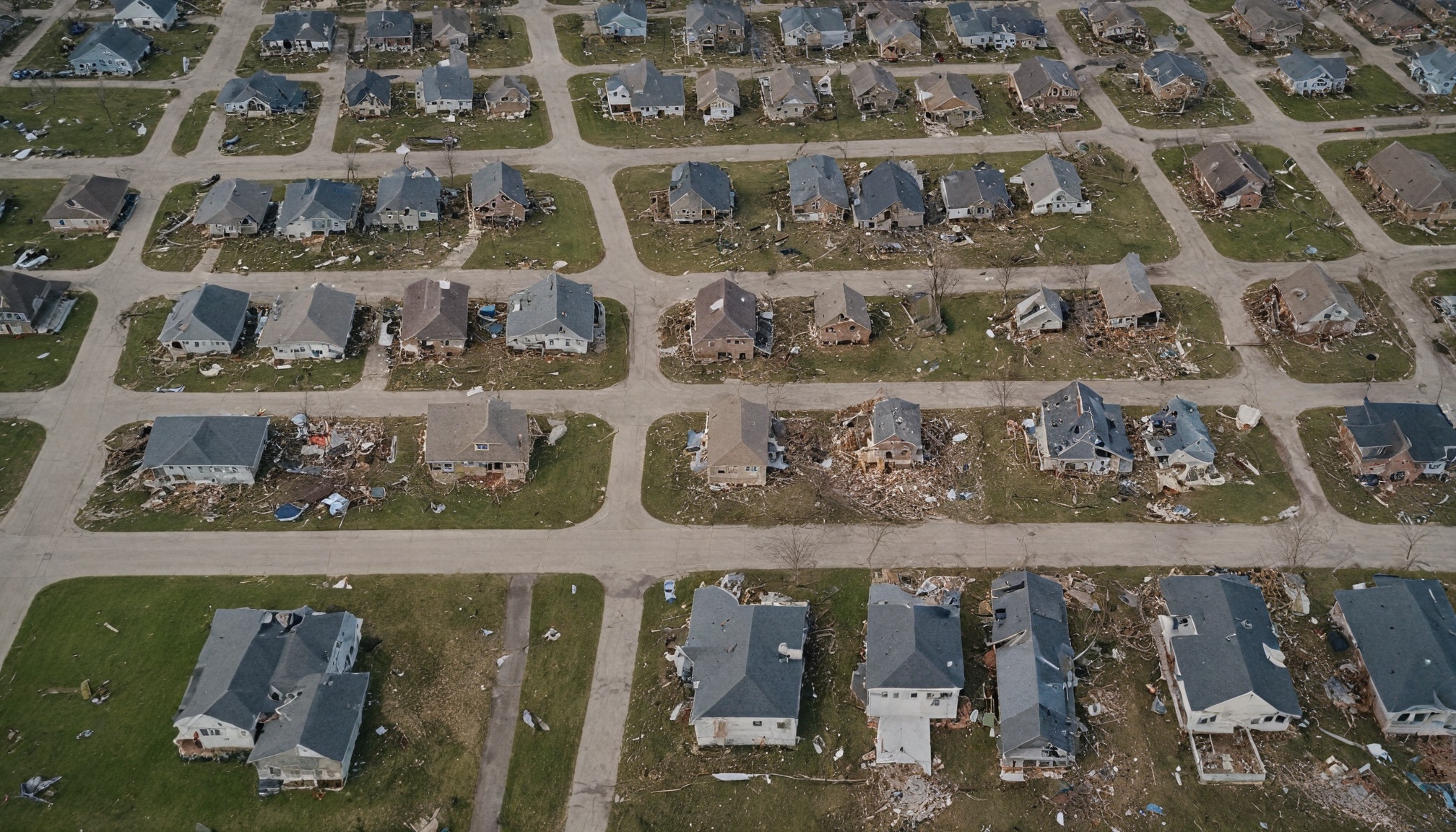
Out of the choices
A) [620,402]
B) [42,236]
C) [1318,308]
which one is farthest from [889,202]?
[42,236]

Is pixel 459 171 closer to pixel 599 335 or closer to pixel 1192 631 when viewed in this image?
pixel 599 335

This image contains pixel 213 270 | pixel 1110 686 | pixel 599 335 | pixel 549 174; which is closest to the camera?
pixel 1110 686

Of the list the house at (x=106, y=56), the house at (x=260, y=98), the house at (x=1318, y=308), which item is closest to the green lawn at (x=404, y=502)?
the house at (x=260, y=98)

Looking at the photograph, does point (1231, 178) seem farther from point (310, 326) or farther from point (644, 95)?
point (310, 326)

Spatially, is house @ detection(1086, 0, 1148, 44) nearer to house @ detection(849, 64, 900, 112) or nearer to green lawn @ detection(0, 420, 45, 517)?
house @ detection(849, 64, 900, 112)

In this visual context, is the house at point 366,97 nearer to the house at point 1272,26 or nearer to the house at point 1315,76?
the house at point 1315,76

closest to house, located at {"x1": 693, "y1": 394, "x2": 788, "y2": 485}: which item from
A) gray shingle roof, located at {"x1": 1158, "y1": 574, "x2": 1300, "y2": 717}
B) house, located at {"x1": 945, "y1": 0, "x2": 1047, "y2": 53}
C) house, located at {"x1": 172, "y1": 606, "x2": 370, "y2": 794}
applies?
house, located at {"x1": 172, "y1": 606, "x2": 370, "y2": 794}

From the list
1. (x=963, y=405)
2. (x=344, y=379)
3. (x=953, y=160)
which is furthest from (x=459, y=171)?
(x=963, y=405)
